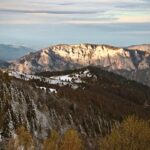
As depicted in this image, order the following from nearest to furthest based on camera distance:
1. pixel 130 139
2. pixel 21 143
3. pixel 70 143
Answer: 1. pixel 130 139
2. pixel 21 143
3. pixel 70 143

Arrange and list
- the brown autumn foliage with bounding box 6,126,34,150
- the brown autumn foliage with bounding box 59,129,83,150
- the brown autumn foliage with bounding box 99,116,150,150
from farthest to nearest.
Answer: the brown autumn foliage with bounding box 59,129,83,150 → the brown autumn foliage with bounding box 6,126,34,150 → the brown autumn foliage with bounding box 99,116,150,150

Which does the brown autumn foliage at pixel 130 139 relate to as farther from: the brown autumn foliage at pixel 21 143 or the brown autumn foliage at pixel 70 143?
the brown autumn foliage at pixel 21 143

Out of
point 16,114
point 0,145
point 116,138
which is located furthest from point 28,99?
point 116,138

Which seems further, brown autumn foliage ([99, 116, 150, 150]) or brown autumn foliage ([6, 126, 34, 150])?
brown autumn foliage ([6, 126, 34, 150])

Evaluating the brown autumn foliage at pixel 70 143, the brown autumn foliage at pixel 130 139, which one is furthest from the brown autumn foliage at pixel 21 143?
the brown autumn foliage at pixel 130 139

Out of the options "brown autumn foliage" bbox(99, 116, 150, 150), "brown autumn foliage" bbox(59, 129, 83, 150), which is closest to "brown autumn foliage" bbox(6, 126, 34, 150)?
"brown autumn foliage" bbox(59, 129, 83, 150)

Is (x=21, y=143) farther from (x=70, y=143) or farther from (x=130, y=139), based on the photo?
(x=130, y=139)

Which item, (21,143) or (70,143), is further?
(70,143)

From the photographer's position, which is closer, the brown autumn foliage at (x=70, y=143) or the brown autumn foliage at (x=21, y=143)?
the brown autumn foliage at (x=21, y=143)

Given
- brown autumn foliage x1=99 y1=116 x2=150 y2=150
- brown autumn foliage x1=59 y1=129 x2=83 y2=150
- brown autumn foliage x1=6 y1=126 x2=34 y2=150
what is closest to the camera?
brown autumn foliage x1=99 y1=116 x2=150 y2=150

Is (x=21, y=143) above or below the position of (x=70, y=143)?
above

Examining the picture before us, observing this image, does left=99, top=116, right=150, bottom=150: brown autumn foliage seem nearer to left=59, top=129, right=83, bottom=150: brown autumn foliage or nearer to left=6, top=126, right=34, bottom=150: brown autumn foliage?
left=59, top=129, right=83, bottom=150: brown autumn foliage

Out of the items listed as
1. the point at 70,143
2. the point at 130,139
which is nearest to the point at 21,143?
the point at 70,143

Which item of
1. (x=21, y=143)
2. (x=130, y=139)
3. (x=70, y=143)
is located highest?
(x=130, y=139)
